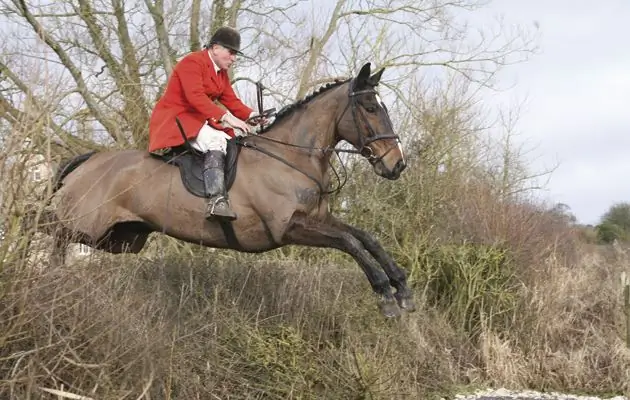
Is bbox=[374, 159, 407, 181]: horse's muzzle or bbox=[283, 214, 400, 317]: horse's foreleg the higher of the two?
bbox=[374, 159, 407, 181]: horse's muzzle

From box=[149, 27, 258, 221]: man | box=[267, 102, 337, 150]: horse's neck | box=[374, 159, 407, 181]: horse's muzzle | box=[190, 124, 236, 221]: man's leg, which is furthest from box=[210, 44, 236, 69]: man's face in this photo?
box=[374, 159, 407, 181]: horse's muzzle

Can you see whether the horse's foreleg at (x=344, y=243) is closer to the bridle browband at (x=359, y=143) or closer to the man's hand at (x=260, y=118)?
the bridle browband at (x=359, y=143)

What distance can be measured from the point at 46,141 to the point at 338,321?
4.36 meters

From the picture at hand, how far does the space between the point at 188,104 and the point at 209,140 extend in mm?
418

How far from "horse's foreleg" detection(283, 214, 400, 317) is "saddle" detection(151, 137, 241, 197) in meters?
0.71

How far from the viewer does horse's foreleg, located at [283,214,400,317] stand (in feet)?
18.9

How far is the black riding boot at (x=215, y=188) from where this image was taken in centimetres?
616

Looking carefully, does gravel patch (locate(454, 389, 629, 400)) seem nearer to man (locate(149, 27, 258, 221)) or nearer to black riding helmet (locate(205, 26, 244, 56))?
man (locate(149, 27, 258, 221))

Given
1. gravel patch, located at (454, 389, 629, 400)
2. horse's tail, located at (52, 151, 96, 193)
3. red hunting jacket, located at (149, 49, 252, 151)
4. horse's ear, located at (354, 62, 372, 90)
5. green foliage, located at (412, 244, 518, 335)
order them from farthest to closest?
green foliage, located at (412, 244, 518, 335)
gravel patch, located at (454, 389, 629, 400)
horse's tail, located at (52, 151, 96, 193)
red hunting jacket, located at (149, 49, 252, 151)
horse's ear, located at (354, 62, 372, 90)

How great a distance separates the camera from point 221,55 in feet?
21.8

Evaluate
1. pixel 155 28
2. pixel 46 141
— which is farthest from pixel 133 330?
pixel 155 28

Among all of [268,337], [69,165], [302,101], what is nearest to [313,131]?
[302,101]

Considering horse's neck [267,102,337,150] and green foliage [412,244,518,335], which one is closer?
horse's neck [267,102,337,150]

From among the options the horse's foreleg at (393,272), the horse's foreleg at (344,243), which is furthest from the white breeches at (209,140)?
the horse's foreleg at (393,272)
